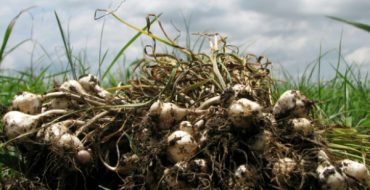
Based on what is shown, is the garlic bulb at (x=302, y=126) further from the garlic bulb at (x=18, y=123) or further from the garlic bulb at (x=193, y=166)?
the garlic bulb at (x=18, y=123)

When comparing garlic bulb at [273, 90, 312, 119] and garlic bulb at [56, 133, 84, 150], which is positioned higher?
garlic bulb at [273, 90, 312, 119]

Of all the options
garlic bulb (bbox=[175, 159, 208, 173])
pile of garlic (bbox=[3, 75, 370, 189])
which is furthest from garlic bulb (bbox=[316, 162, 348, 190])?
garlic bulb (bbox=[175, 159, 208, 173])

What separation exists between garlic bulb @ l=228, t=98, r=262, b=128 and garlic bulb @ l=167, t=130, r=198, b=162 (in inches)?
6.5

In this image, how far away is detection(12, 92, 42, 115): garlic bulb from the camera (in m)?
2.54

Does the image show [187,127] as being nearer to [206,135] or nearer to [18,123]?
[206,135]

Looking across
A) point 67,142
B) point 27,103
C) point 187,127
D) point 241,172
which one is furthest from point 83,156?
point 241,172

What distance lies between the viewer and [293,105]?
2281 millimetres

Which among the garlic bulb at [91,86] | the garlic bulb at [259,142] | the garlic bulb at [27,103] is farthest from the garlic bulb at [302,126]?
the garlic bulb at [27,103]

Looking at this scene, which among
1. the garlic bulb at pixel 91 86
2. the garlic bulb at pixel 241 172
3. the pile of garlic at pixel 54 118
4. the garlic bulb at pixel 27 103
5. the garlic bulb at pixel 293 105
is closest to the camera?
the garlic bulb at pixel 241 172

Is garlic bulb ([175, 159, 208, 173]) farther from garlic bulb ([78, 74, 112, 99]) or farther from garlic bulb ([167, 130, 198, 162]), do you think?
garlic bulb ([78, 74, 112, 99])

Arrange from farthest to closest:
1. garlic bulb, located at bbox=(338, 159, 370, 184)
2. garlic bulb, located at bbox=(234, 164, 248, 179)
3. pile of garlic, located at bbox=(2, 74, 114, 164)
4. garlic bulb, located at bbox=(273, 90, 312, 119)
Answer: pile of garlic, located at bbox=(2, 74, 114, 164) < garlic bulb, located at bbox=(273, 90, 312, 119) < garlic bulb, located at bbox=(338, 159, 370, 184) < garlic bulb, located at bbox=(234, 164, 248, 179)

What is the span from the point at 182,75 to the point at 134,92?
0.36m

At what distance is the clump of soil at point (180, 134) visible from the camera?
210cm

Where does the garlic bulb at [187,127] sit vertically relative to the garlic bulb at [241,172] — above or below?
above
